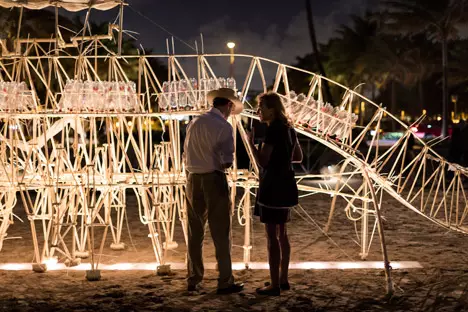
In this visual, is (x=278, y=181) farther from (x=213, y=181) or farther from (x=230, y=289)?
(x=230, y=289)

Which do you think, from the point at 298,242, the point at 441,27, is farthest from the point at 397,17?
the point at 298,242

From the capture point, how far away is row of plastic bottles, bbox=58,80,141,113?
299 inches

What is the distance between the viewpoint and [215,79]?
761cm

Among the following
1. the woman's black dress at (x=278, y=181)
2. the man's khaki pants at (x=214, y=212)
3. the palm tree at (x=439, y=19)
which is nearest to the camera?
the woman's black dress at (x=278, y=181)

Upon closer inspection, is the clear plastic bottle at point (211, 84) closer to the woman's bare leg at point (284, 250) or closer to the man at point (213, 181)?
the man at point (213, 181)

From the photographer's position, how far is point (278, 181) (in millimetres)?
6504

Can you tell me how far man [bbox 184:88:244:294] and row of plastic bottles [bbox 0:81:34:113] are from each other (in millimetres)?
2134

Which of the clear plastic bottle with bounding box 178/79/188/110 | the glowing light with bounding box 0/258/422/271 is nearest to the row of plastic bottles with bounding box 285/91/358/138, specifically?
the clear plastic bottle with bounding box 178/79/188/110

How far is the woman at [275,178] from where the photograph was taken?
6.49 metres

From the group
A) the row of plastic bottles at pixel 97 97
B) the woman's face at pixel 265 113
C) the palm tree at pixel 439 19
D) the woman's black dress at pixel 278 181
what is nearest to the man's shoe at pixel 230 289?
the woman's black dress at pixel 278 181

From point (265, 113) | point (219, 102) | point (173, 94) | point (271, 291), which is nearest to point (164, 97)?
point (173, 94)

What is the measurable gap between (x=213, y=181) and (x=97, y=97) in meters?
1.83

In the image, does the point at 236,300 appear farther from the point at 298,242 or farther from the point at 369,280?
the point at 298,242

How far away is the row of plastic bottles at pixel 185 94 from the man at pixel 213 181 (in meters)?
0.85
